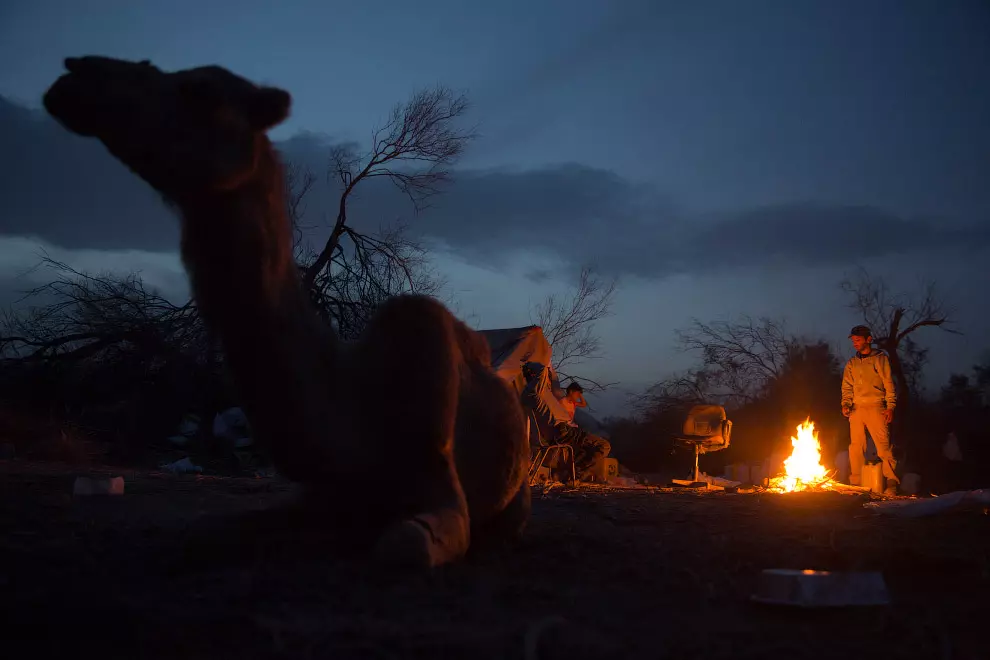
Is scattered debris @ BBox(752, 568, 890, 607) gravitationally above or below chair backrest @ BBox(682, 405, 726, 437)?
below

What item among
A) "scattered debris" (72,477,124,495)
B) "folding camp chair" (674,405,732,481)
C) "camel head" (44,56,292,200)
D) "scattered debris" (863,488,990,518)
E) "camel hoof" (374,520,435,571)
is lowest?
"scattered debris" (72,477,124,495)

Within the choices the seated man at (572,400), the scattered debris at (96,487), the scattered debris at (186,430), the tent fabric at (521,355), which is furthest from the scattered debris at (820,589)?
the scattered debris at (186,430)

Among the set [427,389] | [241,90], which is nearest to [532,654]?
A: [427,389]

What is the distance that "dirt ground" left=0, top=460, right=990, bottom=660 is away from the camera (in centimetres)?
199

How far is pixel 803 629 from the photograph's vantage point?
7.57 ft

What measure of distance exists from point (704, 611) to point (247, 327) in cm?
193

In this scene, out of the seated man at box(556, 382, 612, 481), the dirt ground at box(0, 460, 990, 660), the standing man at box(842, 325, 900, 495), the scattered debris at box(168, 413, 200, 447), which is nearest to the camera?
the dirt ground at box(0, 460, 990, 660)

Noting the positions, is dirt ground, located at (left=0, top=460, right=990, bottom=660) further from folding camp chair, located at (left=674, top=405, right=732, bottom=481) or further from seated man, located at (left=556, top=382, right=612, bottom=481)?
folding camp chair, located at (left=674, top=405, right=732, bottom=481)

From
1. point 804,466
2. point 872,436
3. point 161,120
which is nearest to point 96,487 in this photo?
point 161,120

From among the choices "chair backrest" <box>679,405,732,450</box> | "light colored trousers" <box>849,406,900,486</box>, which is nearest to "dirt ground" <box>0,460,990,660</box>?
"light colored trousers" <box>849,406,900,486</box>

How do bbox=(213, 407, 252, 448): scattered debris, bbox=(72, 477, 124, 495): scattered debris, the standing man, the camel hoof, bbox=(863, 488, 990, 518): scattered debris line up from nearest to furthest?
the camel hoof, bbox=(863, 488, 990, 518): scattered debris, bbox=(72, 477, 124, 495): scattered debris, the standing man, bbox=(213, 407, 252, 448): scattered debris

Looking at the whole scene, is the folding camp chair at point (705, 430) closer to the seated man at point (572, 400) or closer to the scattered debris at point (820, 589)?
the seated man at point (572, 400)

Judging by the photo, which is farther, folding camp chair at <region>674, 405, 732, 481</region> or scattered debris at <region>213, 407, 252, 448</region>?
scattered debris at <region>213, 407, 252, 448</region>

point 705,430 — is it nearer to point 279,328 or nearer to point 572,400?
point 572,400
